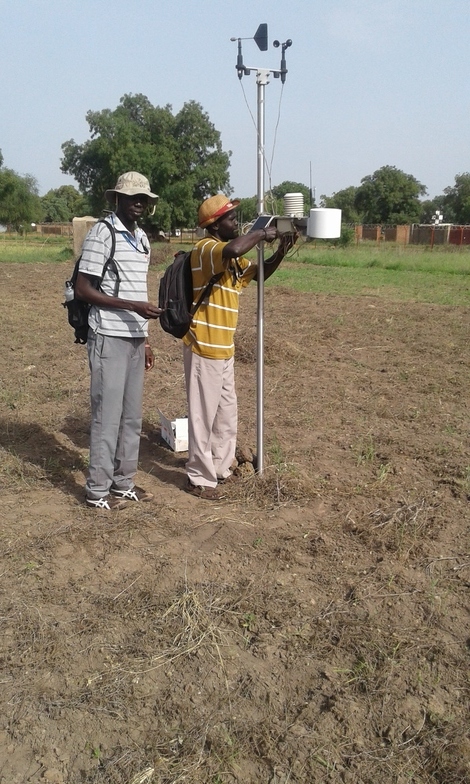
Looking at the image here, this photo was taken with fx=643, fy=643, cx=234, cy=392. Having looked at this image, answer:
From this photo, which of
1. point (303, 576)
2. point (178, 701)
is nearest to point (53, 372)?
point (303, 576)

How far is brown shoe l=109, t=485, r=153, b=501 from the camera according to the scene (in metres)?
4.02

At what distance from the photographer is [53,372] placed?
24.2 ft

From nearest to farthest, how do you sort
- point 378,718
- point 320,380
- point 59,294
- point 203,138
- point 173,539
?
point 378,718
point 173,539
point 320,380
point 59,294
point 203,138

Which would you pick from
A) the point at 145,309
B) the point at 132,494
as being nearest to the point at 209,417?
the point at 132,494

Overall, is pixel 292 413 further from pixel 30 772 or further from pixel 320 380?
pixel 30 772

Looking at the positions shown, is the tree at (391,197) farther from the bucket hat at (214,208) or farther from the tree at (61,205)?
the bucket hat at (214,208)

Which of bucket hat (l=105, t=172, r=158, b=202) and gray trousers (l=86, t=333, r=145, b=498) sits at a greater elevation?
bucket hat (l=105, t=172, r=158, b=202)

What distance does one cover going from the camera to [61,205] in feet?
280

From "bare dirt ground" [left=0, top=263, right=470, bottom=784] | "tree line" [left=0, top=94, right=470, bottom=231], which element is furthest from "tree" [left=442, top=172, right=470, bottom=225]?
"bare dirt ground" [left=0, top=263, right=470, bottom=784]

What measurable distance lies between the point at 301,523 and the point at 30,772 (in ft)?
6.77

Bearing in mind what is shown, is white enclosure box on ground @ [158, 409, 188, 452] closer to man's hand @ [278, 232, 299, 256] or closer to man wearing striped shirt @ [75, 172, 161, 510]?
man wearing striped shirt @ [75, 172, 161, 510]

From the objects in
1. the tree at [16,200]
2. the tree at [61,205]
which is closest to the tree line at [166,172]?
the tree at [16,200]

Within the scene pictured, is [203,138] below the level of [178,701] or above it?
above

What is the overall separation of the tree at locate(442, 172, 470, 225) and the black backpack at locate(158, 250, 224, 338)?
54660mm
